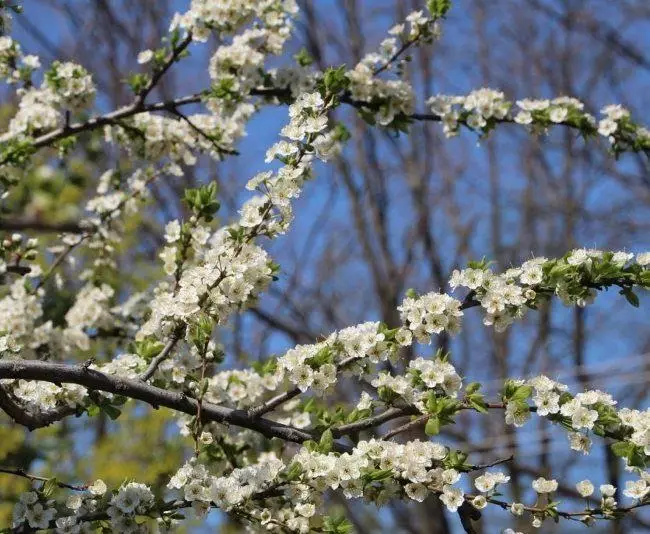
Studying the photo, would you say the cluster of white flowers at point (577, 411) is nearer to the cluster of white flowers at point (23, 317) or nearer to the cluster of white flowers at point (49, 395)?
the cluster of white flowers at point (49, 395)

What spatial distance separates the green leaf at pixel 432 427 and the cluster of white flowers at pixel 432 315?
0.77 feet

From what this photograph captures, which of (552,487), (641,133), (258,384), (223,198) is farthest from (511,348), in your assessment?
(552,487)

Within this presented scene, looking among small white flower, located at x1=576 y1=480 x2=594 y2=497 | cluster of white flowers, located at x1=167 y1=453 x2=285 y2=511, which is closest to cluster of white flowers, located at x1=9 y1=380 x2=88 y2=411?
cluster of white flowers, located at x1=167 y1=453 x2=285 y2=511

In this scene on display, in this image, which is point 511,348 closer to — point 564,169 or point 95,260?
point 564,169

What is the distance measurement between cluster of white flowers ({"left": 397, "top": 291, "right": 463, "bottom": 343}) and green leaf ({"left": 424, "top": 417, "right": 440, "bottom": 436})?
235mm

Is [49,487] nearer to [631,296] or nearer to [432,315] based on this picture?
[432,315]

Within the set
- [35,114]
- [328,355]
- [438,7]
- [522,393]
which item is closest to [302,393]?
[328,355]

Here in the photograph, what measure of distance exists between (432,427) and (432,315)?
1.05 ft

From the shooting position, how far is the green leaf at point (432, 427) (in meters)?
2.03

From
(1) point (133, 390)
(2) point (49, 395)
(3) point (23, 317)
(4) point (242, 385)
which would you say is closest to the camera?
(1) point (133, 390)

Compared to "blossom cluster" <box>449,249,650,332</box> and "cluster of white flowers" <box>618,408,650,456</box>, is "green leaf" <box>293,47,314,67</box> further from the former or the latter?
"cluster of white flowers" <box>618,408,650,456</box>

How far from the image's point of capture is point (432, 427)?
2.04 metres

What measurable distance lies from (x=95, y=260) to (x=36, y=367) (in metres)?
2.03

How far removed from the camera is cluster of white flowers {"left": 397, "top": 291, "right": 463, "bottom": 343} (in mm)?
2215
